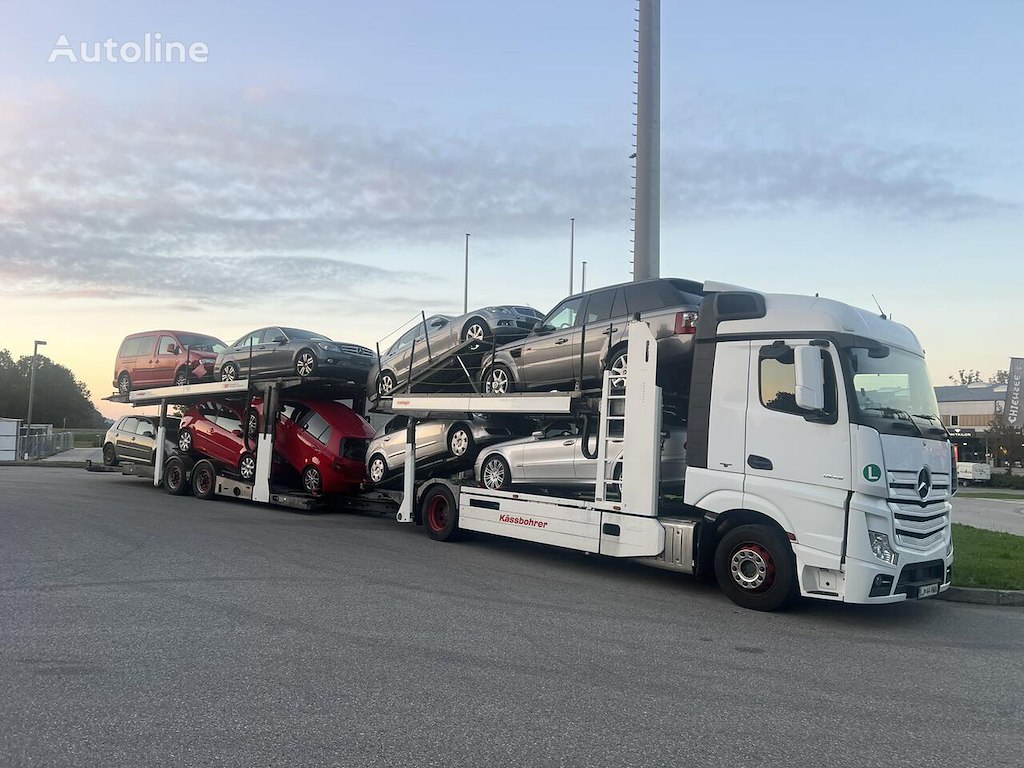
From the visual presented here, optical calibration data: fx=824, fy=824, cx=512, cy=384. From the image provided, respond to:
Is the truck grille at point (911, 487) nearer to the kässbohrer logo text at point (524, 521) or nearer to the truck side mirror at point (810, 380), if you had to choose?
the truck side mirror at point (810, 380)

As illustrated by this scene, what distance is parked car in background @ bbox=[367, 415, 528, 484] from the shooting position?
455 inches

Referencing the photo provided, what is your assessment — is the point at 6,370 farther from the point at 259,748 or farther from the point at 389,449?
the point at 259,748

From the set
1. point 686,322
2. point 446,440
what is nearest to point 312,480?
point 446,440

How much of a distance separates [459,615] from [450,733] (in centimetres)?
288

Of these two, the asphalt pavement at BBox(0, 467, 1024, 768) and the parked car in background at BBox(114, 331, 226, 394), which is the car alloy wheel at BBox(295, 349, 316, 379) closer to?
the parked car in background at BBox(114, 331, 226, 394)

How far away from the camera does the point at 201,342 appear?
1800 cm

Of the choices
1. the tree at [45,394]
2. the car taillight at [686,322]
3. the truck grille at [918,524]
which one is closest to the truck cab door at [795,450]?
the truck grille at [918,524]

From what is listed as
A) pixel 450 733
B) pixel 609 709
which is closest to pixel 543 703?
pixel 609 709

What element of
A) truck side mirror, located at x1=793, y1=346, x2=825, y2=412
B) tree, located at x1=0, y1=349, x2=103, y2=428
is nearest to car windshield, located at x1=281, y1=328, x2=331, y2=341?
truck side mirror, located at x1=793, y1=346, x2=825, y2=412

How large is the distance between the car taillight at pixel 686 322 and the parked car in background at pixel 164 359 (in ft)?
36.9

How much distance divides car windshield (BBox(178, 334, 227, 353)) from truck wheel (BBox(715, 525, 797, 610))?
12963 millimetres

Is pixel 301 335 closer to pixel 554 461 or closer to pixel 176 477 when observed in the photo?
pixel 176 477

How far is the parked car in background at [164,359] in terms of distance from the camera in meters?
17.5

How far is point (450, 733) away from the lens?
14.3ft
